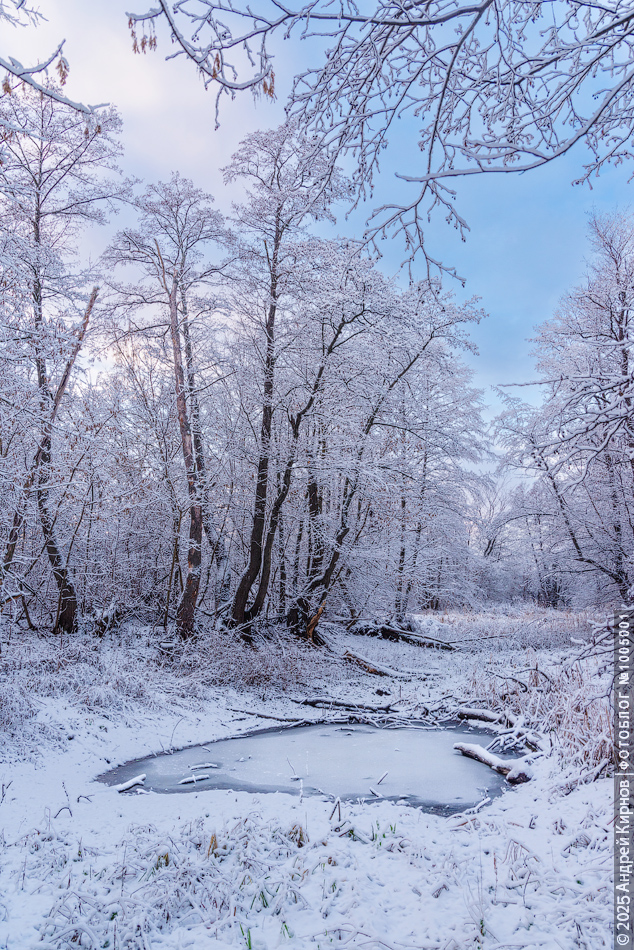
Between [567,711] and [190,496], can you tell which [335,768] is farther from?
[190,496]

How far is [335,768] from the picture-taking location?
5.94 m

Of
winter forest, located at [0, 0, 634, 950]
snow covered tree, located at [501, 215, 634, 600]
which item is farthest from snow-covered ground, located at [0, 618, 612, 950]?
snow covered tree, located at [501, 215, 634, 600]

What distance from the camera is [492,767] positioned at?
596cm

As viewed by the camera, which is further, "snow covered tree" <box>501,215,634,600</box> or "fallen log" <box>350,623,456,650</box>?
"fallen log" <box>350,623,456,650</box>

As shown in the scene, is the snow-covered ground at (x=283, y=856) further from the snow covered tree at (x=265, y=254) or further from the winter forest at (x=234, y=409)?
the snow covered tree at (x=265, y=254)

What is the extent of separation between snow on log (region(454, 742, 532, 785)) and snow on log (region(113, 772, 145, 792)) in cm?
376

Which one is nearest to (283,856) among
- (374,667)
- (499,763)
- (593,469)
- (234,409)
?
(499,763)

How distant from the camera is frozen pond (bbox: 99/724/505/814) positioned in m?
5.23

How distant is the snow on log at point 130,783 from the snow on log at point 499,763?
3.76 metres

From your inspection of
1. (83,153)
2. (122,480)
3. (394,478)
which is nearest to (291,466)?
(394,478)

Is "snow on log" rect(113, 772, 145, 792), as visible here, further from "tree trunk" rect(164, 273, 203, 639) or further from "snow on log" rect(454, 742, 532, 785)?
"tree trunk" rect(164, 273, 203, 639)

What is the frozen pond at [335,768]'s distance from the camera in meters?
5.23

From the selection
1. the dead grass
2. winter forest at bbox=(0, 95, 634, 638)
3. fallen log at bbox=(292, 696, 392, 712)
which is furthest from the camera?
winter forest at bbox=(0, 95, 634, 638)

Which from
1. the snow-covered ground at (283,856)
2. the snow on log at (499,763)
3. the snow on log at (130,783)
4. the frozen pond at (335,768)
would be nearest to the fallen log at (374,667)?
the frozen pond at (335,768)
